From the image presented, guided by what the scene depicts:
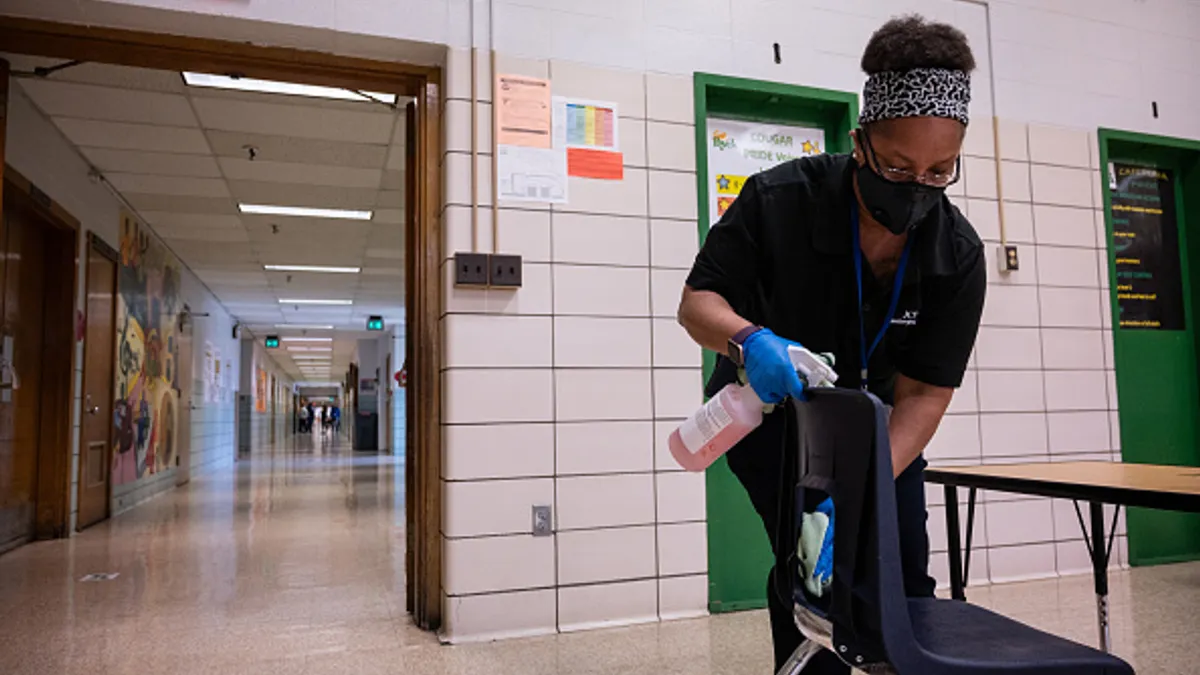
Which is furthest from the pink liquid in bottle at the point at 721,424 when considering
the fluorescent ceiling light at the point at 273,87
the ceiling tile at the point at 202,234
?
the ceiling tile at the point at 202,234

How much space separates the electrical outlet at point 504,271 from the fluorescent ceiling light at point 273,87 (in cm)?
185

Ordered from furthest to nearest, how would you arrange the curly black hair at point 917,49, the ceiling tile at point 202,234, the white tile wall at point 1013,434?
the ceiling tile at point 202,234 → the white tile wall at point 1013,434 → the curly black hair at point 917,49

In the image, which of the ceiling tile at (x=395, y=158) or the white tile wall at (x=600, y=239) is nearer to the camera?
the white tile wall at (x=600, y=239)

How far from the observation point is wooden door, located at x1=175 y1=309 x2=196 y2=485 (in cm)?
910

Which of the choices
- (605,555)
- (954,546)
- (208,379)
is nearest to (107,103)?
(605,555)

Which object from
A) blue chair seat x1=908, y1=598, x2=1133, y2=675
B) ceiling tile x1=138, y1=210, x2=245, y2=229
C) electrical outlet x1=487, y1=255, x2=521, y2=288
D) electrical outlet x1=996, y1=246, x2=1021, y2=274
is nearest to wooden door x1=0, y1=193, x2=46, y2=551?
ceiling tile x1=138, y1=210, x2=245, y2=229

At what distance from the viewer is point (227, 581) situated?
3857mm

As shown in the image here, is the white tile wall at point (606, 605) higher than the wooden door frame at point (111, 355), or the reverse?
the wooden door frame at point (111, 355)

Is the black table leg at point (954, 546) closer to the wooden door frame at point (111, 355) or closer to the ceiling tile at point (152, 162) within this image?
the ceiling tile at point (152, 162)

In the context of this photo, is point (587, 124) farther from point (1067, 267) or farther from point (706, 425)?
point (1067, 267)

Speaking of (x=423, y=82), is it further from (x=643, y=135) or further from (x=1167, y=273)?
(x=1167, y=273)

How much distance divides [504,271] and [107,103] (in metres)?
3.32

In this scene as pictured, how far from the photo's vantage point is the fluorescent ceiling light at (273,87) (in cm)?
432

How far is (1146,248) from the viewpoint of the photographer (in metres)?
4.21
